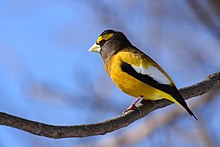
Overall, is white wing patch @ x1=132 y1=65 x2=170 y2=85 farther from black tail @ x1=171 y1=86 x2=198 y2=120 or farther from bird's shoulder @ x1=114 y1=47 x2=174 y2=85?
black tail @ x1=171 y1=86 x2=198 y2=120

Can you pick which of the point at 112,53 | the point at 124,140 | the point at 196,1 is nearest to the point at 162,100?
the point at 112,53

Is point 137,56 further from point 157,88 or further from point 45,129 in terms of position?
point 45,129

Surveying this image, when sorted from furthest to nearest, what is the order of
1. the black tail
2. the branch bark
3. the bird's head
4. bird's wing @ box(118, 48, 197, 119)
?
the bird's head
bird's wing @ box(118, 48, 197, 119)
the black tail
the branch bark

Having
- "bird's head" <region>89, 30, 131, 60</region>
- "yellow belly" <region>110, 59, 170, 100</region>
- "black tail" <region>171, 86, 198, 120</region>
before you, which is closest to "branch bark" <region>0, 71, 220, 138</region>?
"yellow belly" <region>110, 59, 170, 100</region>

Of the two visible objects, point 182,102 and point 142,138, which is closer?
point 182,102

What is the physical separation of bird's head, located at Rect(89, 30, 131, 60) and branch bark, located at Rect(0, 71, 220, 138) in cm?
43

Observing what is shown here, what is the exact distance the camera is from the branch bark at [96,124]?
1.98 meters

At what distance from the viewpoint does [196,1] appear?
10.2 feet

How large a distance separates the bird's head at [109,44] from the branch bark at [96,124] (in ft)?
1.42

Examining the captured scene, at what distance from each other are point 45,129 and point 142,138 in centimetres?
204

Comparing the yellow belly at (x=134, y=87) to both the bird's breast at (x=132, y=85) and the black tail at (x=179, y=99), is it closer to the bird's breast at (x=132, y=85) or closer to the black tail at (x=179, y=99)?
the bird's breast at (x=132, y=85)

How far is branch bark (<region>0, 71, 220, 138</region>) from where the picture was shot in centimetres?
198

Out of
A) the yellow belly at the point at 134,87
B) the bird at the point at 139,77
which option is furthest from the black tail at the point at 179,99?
the yellow belly at the point at 134,87

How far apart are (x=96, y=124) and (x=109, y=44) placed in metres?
0.95
